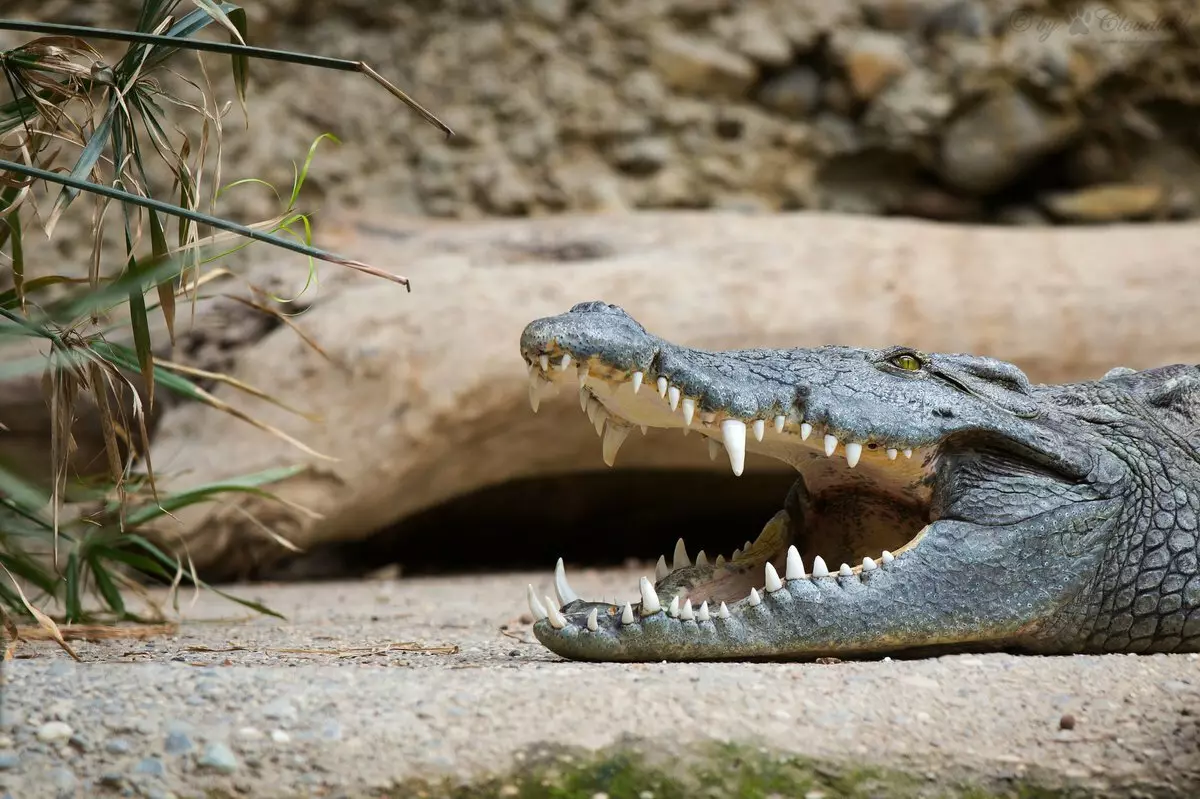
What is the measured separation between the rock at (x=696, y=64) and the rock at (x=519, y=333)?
1.83 m

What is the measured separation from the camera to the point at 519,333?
494cm

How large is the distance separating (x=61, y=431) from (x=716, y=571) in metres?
1.55

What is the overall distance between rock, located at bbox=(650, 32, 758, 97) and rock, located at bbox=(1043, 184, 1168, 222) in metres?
1.97

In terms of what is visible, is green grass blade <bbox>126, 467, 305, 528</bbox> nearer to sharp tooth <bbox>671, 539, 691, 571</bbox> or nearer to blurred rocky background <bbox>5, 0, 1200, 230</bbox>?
sharp tooth <bbox>671, 539, 691, 571</bbox>

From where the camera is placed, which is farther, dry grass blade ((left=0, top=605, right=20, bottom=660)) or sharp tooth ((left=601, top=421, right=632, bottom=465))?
sharp tooth ((left=601, top=421, right=632, bottom=465))

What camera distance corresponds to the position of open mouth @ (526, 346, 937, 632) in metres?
2.42

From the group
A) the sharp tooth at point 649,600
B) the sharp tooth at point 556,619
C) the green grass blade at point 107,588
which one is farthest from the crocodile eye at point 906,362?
the green grass blade at point 107,588

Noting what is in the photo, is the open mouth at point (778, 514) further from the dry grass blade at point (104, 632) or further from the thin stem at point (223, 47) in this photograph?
the dry grass blade at point (104, 632)

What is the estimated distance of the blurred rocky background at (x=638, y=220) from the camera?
16.1ft

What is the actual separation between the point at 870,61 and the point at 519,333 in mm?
3040

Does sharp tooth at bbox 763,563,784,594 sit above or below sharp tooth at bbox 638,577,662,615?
above

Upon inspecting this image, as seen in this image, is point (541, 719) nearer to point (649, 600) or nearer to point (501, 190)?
point (649, 600)

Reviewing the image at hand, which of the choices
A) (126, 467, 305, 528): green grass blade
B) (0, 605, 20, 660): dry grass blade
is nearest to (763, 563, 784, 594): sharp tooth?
(0, 605, 20, 660): dry grass blade

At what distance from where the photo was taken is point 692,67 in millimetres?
6742
